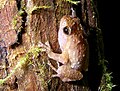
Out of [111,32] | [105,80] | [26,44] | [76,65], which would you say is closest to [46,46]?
[26,44]

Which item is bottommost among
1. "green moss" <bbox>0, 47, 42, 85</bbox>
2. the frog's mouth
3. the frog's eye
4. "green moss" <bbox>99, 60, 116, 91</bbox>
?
"green moss" <bbox>99, 60, 116, 91</bbox>

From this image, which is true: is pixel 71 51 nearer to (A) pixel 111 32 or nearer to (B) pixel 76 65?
(B) pixel 76 65

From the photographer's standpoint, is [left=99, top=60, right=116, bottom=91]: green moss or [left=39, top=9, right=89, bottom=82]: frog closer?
[left=39, top=9, right=89, bottom=82]: frog

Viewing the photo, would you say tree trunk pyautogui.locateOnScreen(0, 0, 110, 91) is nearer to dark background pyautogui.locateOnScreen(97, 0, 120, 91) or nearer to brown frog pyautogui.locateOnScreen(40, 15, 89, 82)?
brown frog pyautogui.locateOnScreen(40, 15, 89, 82)

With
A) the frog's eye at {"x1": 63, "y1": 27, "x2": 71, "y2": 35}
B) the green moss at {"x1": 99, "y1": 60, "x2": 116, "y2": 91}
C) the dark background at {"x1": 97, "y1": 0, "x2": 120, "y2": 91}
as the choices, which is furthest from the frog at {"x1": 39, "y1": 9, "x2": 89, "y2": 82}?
the dark background at {"x1": 97, "y1": 0, "x2": 120, "y2": 91}

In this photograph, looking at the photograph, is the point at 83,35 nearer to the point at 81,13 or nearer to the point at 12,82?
the point at 81,13

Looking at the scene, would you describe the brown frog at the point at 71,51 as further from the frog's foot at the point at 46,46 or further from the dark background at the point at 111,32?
the dark background at the point at 111,32
